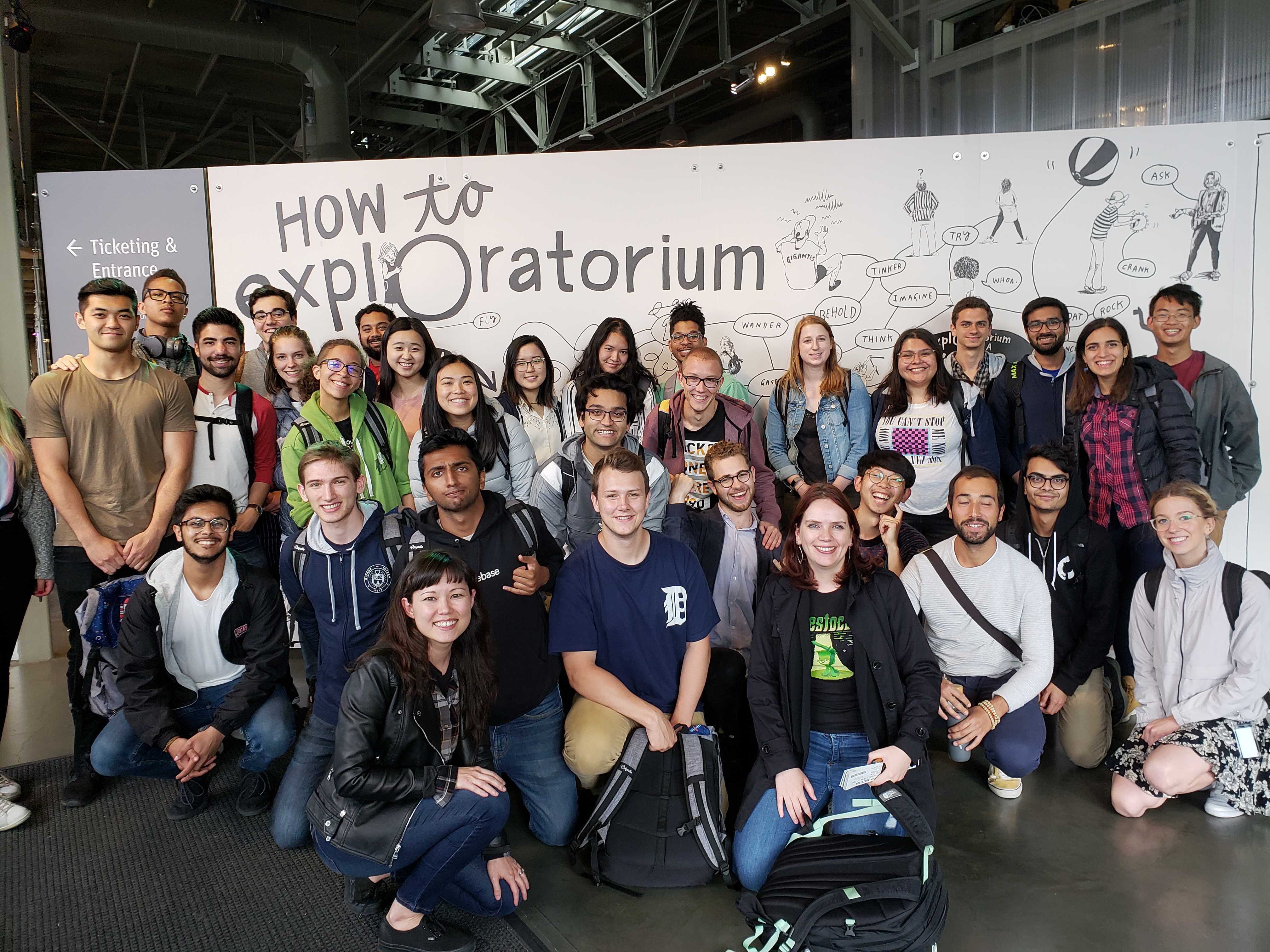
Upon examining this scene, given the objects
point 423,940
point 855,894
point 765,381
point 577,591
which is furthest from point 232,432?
point 855,894

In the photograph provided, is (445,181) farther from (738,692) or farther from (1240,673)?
(1240,673)

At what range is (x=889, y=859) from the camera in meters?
2.13

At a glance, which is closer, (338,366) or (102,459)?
(102,459)

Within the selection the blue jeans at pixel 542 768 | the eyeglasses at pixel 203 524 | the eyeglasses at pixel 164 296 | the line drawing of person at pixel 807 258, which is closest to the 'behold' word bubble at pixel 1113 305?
the line drawing of person at pixel 807 258

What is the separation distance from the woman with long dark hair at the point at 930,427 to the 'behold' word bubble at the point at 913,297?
2.98ft

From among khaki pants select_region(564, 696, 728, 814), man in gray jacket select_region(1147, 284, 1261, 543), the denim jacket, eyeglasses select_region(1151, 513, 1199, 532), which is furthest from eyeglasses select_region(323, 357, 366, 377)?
man in gray jacket select_region(1147, 284, 1261, 543)

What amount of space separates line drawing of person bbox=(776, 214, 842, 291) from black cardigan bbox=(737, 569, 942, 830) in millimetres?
2484

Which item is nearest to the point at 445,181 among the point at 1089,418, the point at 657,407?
the point at 657,407

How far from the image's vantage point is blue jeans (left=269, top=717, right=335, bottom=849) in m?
2.64

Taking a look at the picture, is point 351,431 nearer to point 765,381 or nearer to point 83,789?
point 83,789

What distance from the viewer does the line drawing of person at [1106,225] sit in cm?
455

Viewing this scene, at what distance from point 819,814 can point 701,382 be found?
1.77 m

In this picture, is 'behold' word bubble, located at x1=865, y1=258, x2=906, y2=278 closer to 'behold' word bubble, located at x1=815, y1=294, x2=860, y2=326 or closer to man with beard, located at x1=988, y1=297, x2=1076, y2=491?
'behold' word bubble, located at x1=815, y1=294, x2=860, y2=326

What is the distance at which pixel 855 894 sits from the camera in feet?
6.73
